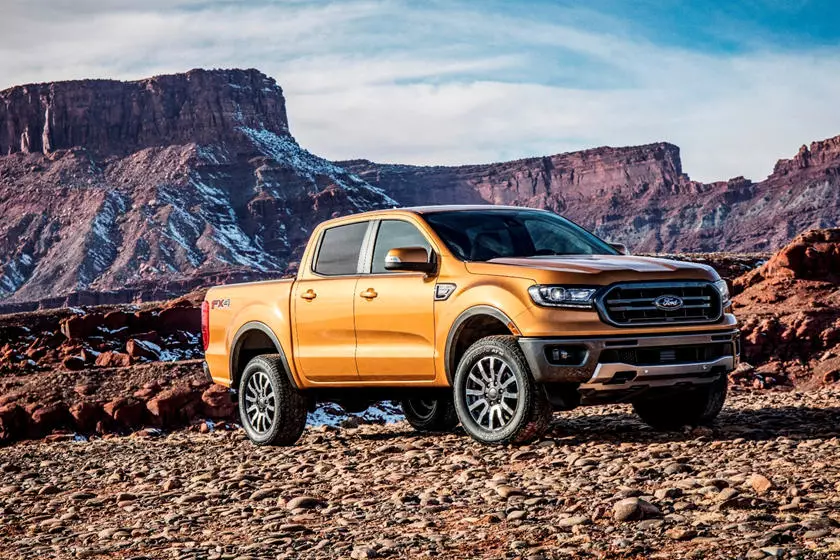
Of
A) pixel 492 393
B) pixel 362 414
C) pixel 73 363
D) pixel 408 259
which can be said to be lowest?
pixel 362 414

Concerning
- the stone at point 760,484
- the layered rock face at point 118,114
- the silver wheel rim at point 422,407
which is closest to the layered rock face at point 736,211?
the layered rock face at point 118,114

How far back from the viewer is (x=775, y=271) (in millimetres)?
27844

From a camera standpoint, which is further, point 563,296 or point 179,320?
point 179,320

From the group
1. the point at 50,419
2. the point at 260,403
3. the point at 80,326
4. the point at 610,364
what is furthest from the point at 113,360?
the point at 610,364

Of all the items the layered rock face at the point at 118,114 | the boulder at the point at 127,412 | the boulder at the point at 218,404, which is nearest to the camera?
the boulder at the point at 218,404

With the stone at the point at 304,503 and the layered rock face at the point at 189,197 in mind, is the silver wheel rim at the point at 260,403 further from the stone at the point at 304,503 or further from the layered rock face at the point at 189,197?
the layered rock face at the point at 189,197

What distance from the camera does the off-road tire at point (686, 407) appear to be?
8500mm

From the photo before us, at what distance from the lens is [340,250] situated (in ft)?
30.8

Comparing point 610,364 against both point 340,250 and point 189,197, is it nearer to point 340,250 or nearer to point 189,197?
point 340,250

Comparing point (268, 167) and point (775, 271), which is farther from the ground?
point (268, 167)

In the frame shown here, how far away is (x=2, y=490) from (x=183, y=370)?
18666 millimetres

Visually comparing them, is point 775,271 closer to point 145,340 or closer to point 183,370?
point 183,370

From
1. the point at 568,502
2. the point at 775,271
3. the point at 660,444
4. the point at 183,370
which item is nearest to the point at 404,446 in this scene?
the point at 660,444

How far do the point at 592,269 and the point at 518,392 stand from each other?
1.04 m
